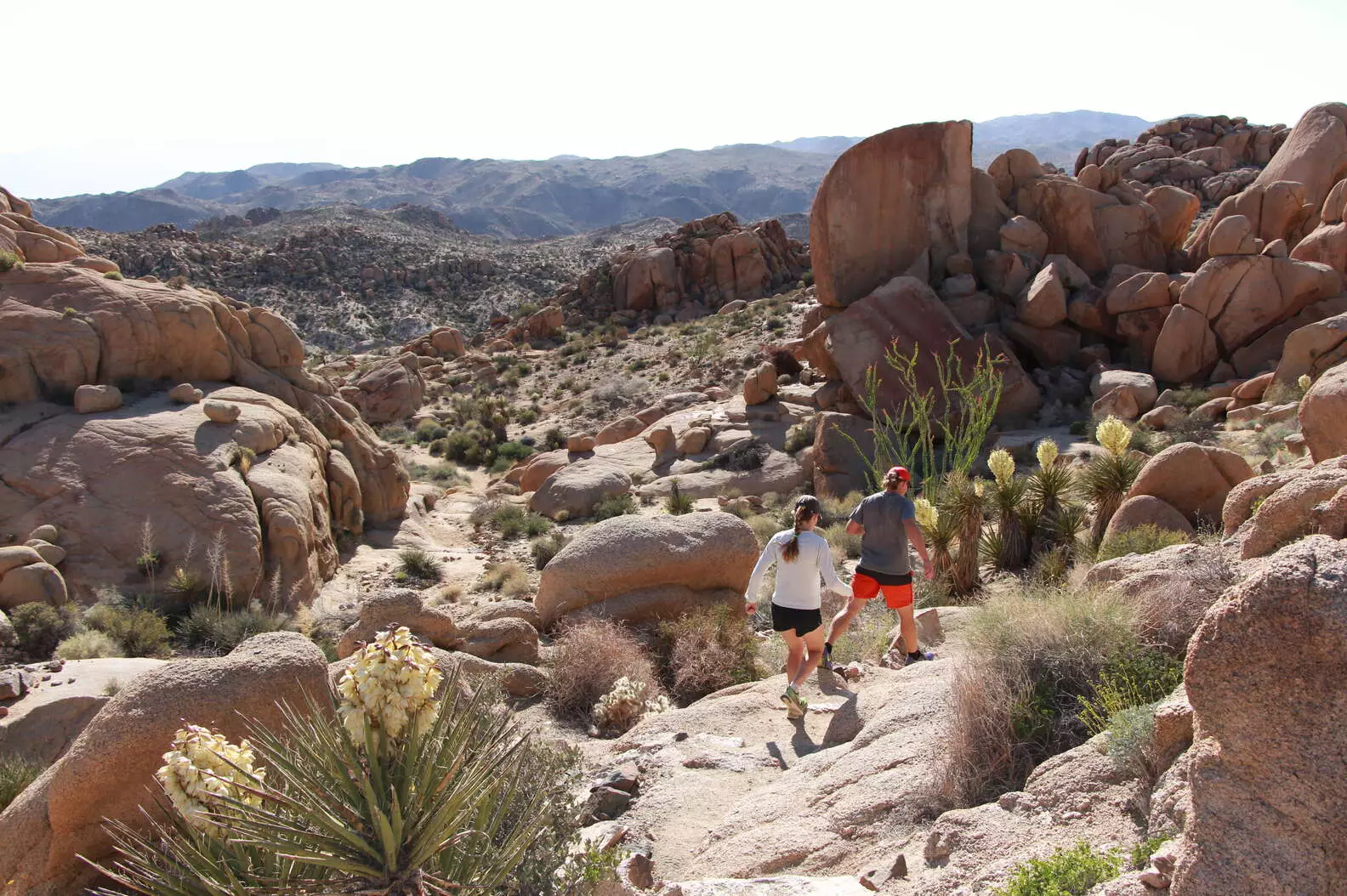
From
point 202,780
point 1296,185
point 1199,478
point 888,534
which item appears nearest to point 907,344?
point 1199,478

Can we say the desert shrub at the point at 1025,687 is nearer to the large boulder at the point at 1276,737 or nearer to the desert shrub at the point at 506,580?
the large boulder at the point at 1276,737

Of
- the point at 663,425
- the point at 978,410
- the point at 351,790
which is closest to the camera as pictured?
the point at 351,790

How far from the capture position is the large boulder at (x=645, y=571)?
389 inches

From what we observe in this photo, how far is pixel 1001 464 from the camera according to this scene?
10492 mm

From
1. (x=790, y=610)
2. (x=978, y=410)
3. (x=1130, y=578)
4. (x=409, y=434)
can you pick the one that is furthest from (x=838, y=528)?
(x=409, y=434)

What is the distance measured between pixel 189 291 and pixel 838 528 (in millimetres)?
11893

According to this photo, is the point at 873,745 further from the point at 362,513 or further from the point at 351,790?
the point at 362,513

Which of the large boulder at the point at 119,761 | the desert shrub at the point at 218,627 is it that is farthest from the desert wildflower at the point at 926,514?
the desert shrub at the point at 218,627

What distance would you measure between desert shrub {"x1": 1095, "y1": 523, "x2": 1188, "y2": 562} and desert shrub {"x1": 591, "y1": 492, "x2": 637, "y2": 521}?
33.3 ft

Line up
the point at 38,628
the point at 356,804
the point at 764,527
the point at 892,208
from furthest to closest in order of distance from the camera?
the point at 892,208 → the point at 764,527 → the point at 38,628 → the point at 356,804

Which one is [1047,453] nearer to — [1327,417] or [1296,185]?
[1327,417]

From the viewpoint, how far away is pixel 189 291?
15555mm

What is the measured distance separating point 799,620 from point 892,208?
50.6ft

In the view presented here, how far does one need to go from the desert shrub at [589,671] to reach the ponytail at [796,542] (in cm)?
218
